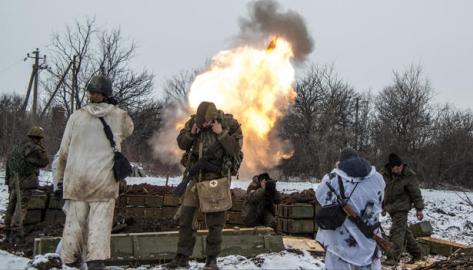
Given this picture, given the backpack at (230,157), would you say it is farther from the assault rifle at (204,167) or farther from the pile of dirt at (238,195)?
the pile of dirt at (238,195)

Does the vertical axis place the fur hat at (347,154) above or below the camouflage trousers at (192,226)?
above

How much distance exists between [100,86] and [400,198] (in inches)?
243

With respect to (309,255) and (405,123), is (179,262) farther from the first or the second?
(405,123)

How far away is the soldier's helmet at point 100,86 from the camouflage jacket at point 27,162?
4.60 m

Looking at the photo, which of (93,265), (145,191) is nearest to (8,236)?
(145,191)

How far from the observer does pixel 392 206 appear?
9438 mm

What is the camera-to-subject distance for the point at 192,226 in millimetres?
6105

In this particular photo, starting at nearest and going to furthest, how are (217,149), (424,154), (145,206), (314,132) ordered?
(217,149), (145,206), (314,132), (424,154)

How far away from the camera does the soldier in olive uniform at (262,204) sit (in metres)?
10.2

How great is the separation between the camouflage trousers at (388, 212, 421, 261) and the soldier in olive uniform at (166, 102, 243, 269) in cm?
436

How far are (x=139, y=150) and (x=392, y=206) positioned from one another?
102 feet

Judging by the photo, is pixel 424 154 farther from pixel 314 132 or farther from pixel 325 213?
pixel 325 213

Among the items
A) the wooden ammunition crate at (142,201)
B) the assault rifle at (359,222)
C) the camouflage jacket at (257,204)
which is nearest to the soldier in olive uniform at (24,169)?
the wooden ammunition crate at (142,201)

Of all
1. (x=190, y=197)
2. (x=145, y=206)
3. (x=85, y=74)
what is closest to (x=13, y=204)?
(x=145, y=206)
